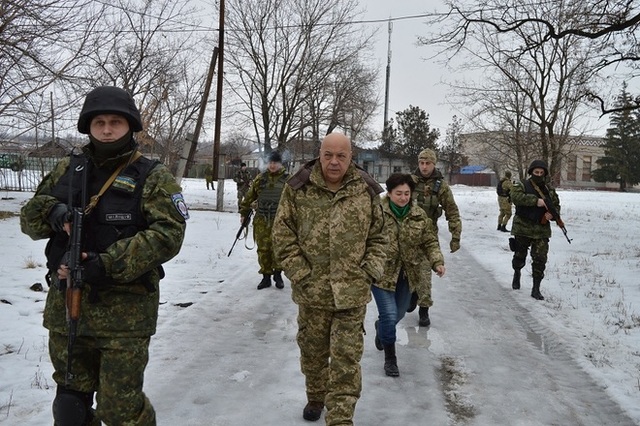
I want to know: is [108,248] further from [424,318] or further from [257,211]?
[257,211]

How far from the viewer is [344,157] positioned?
3322mm

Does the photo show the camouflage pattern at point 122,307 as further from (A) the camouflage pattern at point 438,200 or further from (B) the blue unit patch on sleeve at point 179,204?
(A) the camouflage pattern at point 438,200

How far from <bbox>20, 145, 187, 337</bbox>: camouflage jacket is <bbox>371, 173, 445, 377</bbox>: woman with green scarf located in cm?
232

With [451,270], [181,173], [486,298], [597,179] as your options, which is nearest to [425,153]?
[486,298]

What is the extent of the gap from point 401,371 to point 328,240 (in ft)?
6.15

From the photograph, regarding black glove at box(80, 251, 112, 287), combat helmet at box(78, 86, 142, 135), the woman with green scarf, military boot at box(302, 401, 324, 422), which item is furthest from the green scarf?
black glove at box(80, 251, 112, 287)

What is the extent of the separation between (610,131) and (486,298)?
214 feet

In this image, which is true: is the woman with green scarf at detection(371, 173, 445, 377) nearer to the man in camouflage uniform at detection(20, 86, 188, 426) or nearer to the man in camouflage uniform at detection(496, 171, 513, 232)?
the man in camouflage uniform at detection(20, 86, 188, 426)

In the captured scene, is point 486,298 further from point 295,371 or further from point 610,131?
point 610,131

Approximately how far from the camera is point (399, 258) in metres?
4.66

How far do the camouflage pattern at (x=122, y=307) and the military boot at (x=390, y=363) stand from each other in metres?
2.35

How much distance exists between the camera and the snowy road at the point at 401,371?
3.66 metres

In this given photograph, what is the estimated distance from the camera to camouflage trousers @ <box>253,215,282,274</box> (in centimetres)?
735

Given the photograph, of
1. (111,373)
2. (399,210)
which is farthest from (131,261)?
(399,210)
